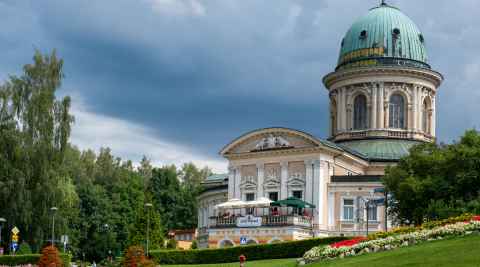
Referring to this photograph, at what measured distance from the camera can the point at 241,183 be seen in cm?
7500

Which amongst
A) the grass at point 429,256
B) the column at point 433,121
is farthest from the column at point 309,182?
the grass at point 429,256

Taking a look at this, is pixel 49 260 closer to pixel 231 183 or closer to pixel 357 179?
pixel 357 179

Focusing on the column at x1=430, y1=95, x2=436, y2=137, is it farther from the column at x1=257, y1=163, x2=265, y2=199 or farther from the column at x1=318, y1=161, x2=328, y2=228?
the column at x1=257, y1=163, x2=265, y2=199

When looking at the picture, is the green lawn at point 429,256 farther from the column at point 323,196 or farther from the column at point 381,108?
the column at point 381,108

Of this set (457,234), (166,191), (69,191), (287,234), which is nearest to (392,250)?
(457,234)

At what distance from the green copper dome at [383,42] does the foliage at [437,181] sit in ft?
81.6

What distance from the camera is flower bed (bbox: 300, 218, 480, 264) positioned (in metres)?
33.7

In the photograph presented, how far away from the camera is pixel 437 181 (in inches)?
2037

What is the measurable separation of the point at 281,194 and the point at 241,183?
4313mm

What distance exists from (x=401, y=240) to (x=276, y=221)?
104 ft

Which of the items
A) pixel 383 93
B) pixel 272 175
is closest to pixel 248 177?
pixel 272 175

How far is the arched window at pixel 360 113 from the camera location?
82.2 meters

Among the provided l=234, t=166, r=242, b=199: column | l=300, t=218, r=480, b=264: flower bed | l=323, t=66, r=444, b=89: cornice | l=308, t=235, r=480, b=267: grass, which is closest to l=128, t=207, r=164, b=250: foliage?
l=234, t=166, r=242, b=199: column

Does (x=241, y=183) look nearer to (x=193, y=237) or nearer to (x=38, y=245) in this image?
(x=38, y=245)
